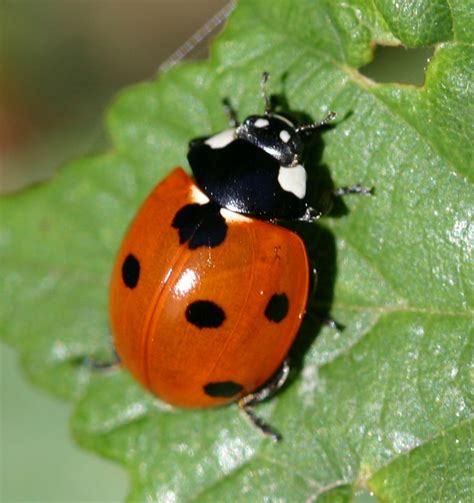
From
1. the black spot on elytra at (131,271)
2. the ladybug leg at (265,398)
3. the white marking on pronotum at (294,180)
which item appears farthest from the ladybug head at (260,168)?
the ladybug leg at (265,398)

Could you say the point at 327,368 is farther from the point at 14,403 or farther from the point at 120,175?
the point at 14,403

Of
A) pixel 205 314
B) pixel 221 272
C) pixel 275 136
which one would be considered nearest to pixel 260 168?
pixel 275 136

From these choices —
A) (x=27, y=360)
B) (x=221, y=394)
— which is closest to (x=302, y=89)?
(x=221, y=394)

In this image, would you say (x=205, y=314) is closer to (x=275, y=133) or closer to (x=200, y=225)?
(x=200, y=225)

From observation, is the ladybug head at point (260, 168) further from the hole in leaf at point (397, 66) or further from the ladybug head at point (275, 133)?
the hole in leaf at point (397, 66)

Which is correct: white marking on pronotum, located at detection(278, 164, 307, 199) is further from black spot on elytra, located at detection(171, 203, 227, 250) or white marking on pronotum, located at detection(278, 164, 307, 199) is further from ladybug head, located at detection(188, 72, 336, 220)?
black spot on elytra, located at detection(171, 203, 227, 250)

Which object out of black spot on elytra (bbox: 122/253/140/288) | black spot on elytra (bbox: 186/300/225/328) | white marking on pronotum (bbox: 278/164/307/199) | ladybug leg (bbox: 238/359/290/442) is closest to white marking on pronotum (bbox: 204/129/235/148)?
white marking on pronotum (bbox: 278/164/307/199)

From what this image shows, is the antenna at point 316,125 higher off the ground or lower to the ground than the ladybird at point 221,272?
higher
